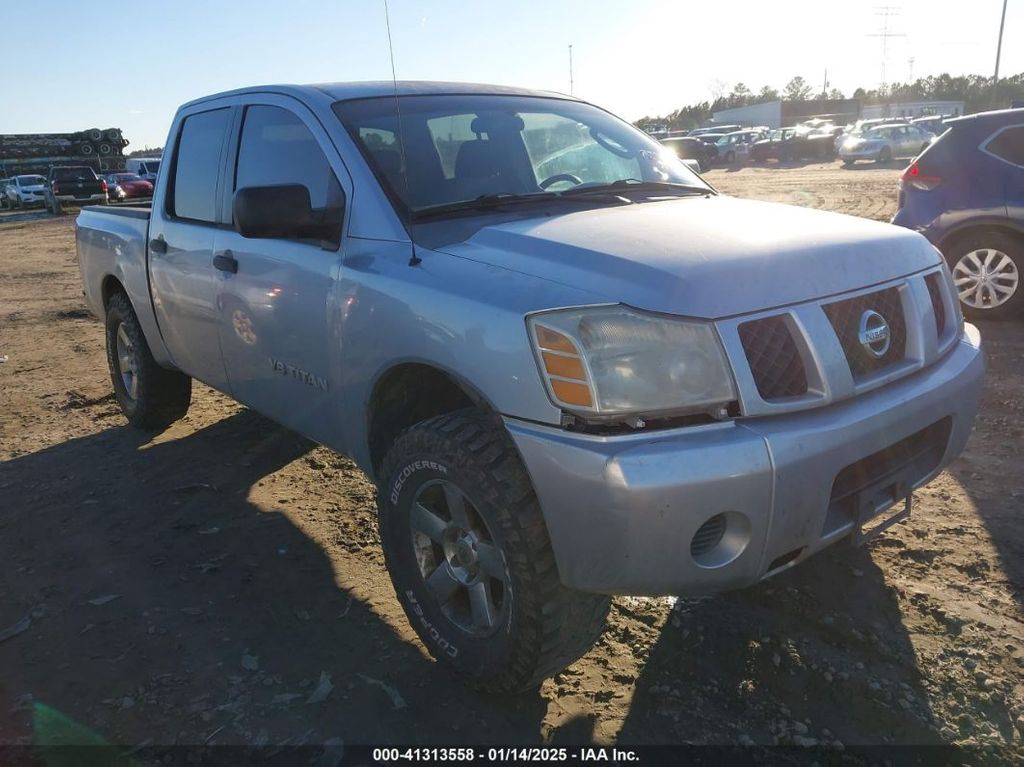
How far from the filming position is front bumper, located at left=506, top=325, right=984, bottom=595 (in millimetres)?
1866

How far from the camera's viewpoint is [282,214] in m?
2.67

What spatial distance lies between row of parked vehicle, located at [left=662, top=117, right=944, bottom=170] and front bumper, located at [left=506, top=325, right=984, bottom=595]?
28725 mm

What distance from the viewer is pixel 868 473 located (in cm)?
225

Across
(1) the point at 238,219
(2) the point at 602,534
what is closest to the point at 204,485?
(1) the point at 238,219

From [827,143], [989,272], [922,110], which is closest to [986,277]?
[989,272]

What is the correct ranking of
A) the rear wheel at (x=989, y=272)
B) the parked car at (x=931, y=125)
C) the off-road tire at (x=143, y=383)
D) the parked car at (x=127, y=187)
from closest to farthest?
the off-road tire at (x=143, y=383), the rear wheel at (x=989, y=272), the parked car at (x=127, y=187), the parked car at (x=931, y=125)

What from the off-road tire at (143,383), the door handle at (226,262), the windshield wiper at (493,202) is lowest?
the off-road tire at (143,383)

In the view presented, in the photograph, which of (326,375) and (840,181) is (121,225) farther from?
(840,181)

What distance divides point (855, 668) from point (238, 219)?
2.51m

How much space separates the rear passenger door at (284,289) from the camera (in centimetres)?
287

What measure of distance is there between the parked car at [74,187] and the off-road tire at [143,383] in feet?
91.7

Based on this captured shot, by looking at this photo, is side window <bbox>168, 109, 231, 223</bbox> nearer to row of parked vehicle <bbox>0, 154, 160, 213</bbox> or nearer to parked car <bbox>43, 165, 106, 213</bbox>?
row of parked vehicle <bbox>0, 154, 160, 213</bbox>

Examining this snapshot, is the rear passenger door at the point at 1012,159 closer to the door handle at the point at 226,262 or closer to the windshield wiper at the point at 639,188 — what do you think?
the windshield wiper at the point at 639,188

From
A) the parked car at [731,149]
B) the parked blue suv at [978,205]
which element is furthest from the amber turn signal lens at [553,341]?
the parked car at [731,149]
